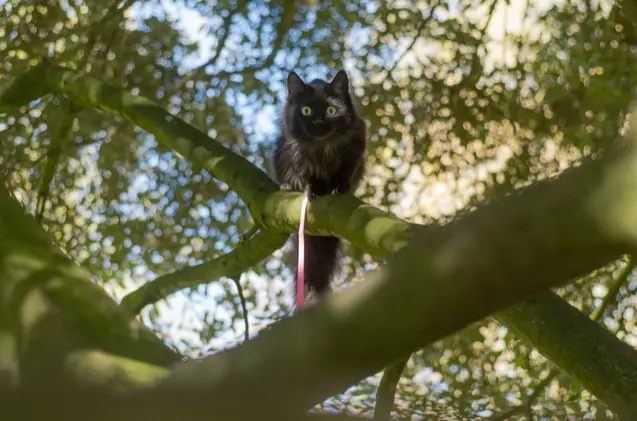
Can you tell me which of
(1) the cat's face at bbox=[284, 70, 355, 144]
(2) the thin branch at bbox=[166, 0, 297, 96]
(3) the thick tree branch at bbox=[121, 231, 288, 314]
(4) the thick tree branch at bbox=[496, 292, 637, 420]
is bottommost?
(4) the thick tree branch at bbox=[496, 292, 637, 420]

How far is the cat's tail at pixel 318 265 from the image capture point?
351 centimetres

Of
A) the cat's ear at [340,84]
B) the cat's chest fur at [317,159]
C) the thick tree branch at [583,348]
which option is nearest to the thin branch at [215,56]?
the cat's ear at [340,84]

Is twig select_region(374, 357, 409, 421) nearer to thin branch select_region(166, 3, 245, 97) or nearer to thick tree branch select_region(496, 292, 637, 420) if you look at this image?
thick tree branch select_region(496, 292, 637, 420)

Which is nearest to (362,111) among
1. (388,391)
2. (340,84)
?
(340,84)

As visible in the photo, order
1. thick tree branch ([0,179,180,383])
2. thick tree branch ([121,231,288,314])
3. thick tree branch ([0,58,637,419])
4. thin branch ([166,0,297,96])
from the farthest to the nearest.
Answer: thin branch ([166,0,297,96]), thick tree branch ([121,231,288,314]), thick tree branch ([0,179,180,383]), thick tree branch ([0,58,637,419])

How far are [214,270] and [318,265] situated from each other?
567mm

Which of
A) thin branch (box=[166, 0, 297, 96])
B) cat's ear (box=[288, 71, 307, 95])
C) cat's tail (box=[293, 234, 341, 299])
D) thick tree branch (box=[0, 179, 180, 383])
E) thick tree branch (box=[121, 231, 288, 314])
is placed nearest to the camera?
thick tree branch (box=[0, 179, 180, 383])

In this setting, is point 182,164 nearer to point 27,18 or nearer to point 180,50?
point 180,50

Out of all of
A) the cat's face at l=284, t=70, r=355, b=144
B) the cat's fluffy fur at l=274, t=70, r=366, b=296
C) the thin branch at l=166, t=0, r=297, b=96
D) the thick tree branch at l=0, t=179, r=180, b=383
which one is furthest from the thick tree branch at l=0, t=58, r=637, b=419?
the thin branch at l=166, t=0, r=297, b=96

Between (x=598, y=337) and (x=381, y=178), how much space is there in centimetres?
266

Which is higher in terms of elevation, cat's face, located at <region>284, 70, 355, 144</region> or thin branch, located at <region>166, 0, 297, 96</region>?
thin branch, located at <region>166, 0, 297, 96</region>

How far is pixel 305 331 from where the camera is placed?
893 millimetres

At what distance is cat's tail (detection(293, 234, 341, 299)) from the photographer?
3514mm

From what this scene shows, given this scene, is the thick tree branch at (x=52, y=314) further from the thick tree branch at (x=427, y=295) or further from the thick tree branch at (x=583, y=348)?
the thick tree branch at (x=583, y=348)
